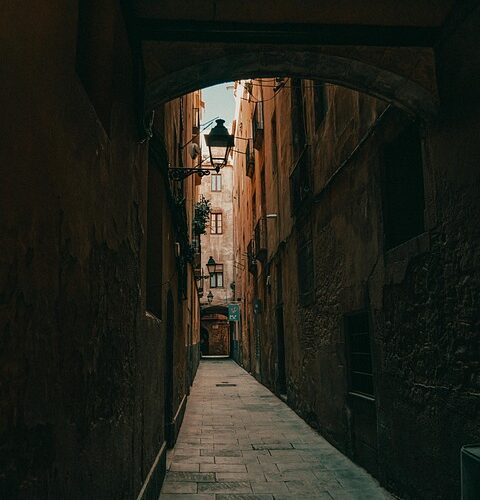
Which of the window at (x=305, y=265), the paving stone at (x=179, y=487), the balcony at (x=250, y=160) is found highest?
the balcony at (x=250, y=160)

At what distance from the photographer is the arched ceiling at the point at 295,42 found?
421 cm

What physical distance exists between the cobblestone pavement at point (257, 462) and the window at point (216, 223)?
85.1 feet

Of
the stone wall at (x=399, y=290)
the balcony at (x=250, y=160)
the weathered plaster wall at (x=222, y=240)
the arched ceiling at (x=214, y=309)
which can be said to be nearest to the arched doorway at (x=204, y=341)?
the arched ceiling at (x=214, y=309)

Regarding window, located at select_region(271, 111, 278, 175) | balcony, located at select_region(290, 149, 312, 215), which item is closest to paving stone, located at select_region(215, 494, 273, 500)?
balcony, located at select_region(290, 149, 312, 215)

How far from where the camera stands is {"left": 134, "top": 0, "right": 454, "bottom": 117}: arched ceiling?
4.21 metres

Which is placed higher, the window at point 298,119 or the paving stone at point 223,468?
the window at point 298,119

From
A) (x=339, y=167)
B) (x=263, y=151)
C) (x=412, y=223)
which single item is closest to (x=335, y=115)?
(x=339, y=167)

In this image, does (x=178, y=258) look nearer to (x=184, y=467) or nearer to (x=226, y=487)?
(x=184, y=467)

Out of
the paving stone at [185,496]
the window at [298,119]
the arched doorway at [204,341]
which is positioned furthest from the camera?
the arched doorway at [204,341]

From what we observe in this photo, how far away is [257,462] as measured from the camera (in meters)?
6.75

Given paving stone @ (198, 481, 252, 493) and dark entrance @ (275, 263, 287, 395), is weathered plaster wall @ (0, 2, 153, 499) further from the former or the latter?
dark entrance @ (275, 263, 287, 395)

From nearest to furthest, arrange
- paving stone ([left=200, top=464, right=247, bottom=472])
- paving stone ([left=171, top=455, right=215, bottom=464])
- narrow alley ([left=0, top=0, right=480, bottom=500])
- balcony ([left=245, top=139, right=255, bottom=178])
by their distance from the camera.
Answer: narrow alley ([left=0, top=0, right=480, bottom=500])
paving stone ([left=200, top=464, right=247, bottom=472])
paving stone ([left=171, top=455, right=215, bottom=464])
balcony ([left=245, top=139, right=255, bottom=178])

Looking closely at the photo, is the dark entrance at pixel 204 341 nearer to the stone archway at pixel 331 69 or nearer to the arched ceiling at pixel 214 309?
the arched ceiling at pixel 214 309

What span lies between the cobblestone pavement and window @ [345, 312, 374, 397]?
992mm
